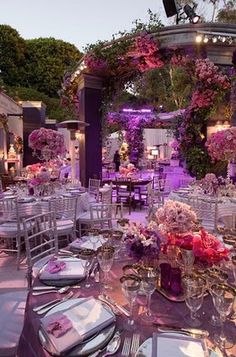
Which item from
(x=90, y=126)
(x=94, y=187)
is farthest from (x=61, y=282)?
(x=90, y=126)

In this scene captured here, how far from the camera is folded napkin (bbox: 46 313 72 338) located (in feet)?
4.22

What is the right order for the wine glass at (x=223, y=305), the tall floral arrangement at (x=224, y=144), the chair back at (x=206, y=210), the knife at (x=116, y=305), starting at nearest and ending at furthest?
the wine glass at (x=223, y=305) → the knife at (x=116, y=305) → the chair back at (x=206, y=210) → the tall floral arrangement at (x=224, y=144)

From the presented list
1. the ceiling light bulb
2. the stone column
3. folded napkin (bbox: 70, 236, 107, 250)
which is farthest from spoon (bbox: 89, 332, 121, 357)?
the stone column

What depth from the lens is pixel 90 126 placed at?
884 centimetres

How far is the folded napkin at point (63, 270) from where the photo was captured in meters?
1.87

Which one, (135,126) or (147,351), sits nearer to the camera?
(147,351)

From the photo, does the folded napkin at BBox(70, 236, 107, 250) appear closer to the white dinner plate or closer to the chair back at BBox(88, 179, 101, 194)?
the white dinner plate

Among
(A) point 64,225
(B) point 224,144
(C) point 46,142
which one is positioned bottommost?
(A) point 64,225

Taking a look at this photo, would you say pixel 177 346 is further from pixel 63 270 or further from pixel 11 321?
pixel 11 321

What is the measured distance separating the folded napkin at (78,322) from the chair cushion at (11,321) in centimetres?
64

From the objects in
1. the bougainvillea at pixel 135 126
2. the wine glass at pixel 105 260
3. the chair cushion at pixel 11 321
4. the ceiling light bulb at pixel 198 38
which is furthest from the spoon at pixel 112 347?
the bougainvillea at pixel 135 126

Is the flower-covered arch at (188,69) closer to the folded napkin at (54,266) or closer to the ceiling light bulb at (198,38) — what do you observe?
the ceiling light bulb at (198,38)

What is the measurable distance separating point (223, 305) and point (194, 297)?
0.12 meters

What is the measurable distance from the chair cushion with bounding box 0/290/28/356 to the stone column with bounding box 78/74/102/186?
661 cm
